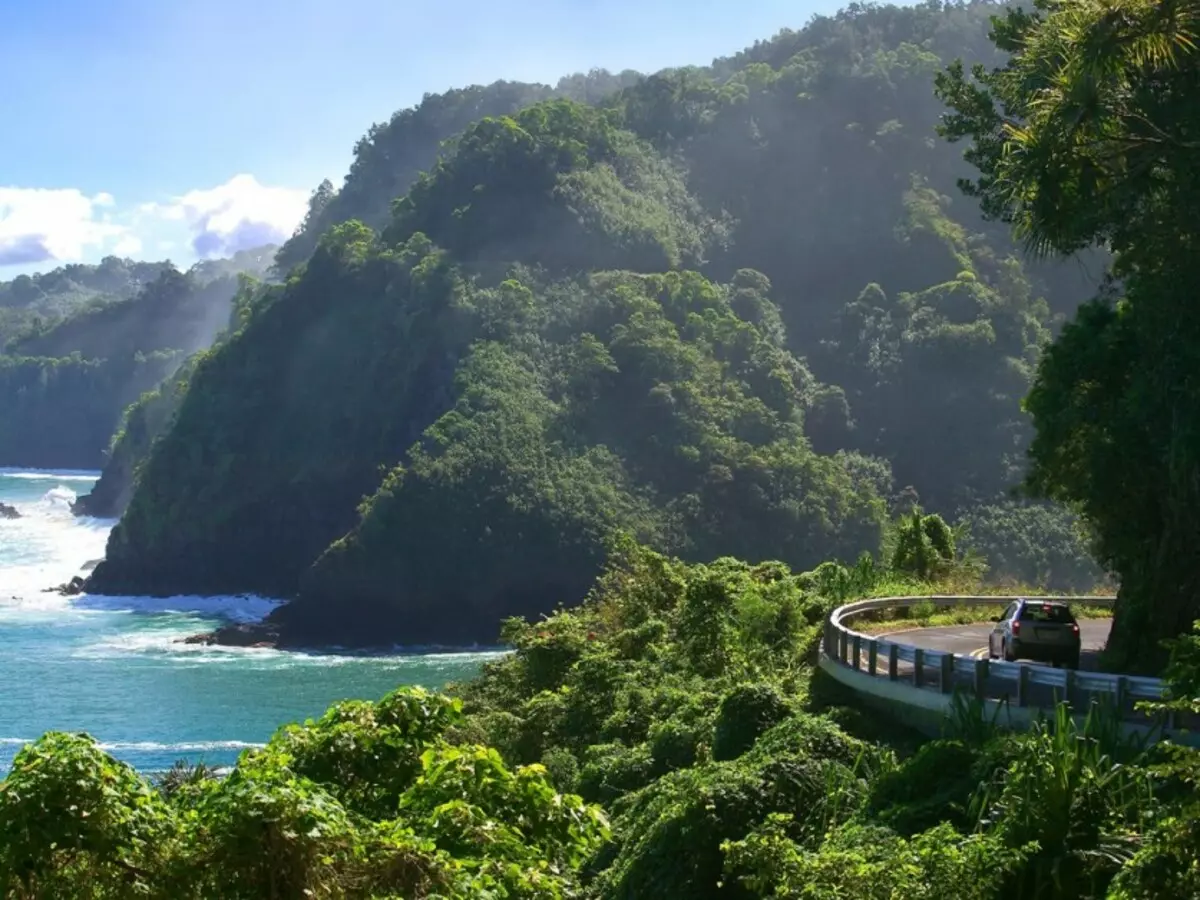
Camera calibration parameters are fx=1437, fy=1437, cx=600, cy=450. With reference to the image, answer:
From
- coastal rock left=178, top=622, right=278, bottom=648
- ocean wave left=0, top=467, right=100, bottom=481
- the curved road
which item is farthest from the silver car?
ocean wave left=0, top=467, right=100, bottom=481

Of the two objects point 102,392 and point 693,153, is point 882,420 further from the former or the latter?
point 102,392

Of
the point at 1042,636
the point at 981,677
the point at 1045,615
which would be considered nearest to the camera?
the point at 981,677

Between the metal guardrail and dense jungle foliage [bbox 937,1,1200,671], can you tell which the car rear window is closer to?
dense jungle foliage [bbox 937,1,1200,671]

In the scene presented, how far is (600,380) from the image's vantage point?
284 ft

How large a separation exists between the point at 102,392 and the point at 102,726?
135079 millimetres

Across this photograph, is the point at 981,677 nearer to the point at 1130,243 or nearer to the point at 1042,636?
the point at 1042,636

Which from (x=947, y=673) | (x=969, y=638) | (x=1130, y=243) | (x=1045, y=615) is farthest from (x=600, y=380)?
A: (x=947, y=673)

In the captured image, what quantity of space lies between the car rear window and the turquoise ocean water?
25058 mm

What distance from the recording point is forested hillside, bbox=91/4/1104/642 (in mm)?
76312

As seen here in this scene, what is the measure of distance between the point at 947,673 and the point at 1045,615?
392cm

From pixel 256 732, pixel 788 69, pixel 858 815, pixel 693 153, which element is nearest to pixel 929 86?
pixel 788 69

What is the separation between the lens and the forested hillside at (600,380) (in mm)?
76312

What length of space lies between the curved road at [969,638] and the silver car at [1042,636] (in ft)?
3.63

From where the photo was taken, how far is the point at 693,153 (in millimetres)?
123938
